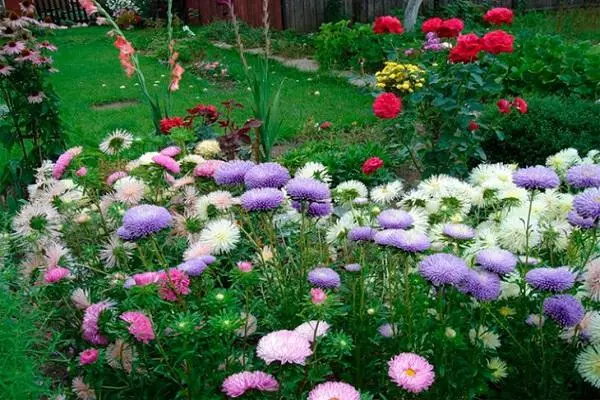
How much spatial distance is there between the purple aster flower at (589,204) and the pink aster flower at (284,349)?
0.75 m

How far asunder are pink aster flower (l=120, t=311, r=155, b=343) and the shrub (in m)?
3.35

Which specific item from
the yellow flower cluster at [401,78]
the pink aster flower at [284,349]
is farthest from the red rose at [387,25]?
the pink aster flower at [284,349]

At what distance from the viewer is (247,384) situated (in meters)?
1.42

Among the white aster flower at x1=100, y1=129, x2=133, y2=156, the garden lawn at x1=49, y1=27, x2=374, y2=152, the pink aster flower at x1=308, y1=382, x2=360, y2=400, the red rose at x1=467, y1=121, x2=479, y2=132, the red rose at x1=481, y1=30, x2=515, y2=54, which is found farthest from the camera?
the garden lawn at x1=49, y1=27, x2=374, y2=152

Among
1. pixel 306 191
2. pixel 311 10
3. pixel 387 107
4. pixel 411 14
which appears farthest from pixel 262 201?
pixel 311 10

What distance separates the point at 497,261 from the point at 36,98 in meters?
3.52

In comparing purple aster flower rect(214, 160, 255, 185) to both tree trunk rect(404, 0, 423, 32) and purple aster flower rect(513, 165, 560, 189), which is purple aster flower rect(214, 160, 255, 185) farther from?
tree trunk rect(404, 0, 423, 32)

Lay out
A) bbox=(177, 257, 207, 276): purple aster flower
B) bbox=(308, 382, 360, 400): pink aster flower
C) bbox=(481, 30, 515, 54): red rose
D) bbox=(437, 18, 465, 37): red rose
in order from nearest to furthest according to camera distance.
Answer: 1. bbox=(308, 382, 360, 400): pink aster flower
2. bbox=(177, 257, 207, 276): purple aster flower
3. bbox=(481, 30, 515, 54): red rose
4. bbox=(437, 18, 465, 37): red rose

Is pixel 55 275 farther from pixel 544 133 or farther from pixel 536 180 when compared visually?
pixel 544 133

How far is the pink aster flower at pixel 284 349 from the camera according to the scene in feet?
4.53

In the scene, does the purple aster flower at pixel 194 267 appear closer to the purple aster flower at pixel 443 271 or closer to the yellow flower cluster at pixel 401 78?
the purple aster flower at pixel 443 271

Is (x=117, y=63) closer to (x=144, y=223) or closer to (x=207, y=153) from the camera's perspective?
(x=207, y=153)

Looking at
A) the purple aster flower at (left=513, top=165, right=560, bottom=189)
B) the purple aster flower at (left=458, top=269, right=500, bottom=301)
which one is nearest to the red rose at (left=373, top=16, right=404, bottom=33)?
the purple aster flower at (left=513, top=165, right=560, bottom=189)

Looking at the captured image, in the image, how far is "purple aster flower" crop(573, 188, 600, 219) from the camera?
5.31ft
